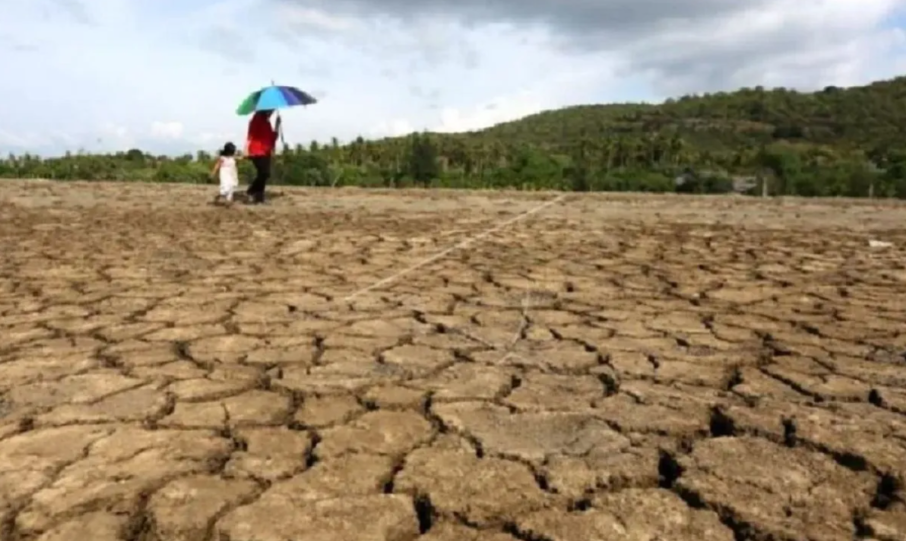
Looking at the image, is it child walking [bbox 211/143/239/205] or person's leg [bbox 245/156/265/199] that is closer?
person's leg [bbox 245/156/265/199]

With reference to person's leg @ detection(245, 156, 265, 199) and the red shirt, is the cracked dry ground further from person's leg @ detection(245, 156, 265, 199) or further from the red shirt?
person's leg @ detection(245, 156, 265, 199)

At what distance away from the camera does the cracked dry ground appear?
6.16ft

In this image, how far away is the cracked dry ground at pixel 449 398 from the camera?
1.88 m

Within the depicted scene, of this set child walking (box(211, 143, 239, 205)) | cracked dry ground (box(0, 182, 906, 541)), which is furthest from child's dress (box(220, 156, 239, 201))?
cracked dry ground (box(0, 182, 906, 541))

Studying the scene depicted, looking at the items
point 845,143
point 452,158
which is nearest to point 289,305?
point 452,158

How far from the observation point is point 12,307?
3932 mm

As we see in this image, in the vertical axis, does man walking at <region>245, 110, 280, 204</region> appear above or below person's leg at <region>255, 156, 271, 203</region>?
above

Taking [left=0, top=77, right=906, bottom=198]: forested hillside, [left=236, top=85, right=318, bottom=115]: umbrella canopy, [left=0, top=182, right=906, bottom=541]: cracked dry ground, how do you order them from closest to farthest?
[left=0, top=182, right=906, bottom=541]: cracked dry ground, [left=236, top=85, right=318, bottom=115]: umbrella canopy, [left=0, top=77, right=906, bottom=198]: forested hillside

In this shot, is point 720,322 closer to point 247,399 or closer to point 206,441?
point 247,399

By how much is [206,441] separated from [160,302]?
1.91 meters

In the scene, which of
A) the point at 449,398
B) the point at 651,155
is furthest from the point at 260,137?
the point at 651,155

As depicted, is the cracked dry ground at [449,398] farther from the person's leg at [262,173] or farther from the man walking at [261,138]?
the person's leg at [262,173]

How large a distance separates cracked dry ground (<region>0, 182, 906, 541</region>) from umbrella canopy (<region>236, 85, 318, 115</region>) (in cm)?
361

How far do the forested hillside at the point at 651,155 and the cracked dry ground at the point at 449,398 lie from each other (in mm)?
20477
